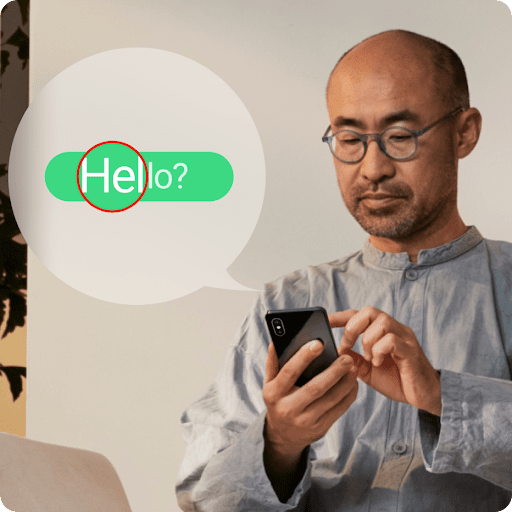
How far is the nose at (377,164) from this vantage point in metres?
1.43

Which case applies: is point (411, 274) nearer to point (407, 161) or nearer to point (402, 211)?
point (402, 211)

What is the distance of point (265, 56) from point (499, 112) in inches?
24.2

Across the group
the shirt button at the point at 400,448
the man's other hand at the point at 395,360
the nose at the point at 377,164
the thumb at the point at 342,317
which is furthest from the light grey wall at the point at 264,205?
the shirt button at the point at 400,448

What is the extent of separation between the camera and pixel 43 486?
1306mm

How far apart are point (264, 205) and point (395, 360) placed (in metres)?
0.58

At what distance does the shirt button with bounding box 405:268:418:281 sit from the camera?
145cm

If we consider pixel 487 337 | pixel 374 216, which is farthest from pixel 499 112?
pixel 487 337

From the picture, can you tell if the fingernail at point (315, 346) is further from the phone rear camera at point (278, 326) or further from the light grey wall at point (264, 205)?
the light grey wall at point (264, 205)

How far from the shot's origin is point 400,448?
137 cm

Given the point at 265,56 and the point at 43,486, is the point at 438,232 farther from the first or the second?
the point at 43,486

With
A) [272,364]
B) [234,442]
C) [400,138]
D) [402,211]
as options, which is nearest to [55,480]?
[234,442]

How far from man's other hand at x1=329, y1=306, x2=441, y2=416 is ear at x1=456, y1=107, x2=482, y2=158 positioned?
51 cm

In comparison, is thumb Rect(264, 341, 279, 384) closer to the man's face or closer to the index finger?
the index finger

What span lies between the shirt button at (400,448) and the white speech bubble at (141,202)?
0.55 meters
